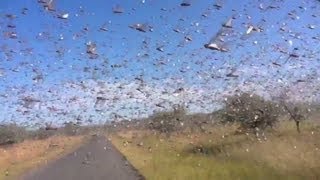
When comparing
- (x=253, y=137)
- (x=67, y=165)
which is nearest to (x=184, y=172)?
(x=67, y=165)

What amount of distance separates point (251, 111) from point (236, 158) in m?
30.4

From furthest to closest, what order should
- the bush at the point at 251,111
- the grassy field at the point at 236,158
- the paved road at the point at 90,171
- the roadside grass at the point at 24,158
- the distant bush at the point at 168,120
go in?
the distant bush at the point at 168,120 → the bush at the point at 251,111 → the roadside grass at the point at 24,158 → the grassy field at the point at 236,158 → the paved road at the point at 90,171

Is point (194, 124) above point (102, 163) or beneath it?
beneath

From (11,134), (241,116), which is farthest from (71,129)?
(241,116)

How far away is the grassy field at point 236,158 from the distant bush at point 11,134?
2489 inches

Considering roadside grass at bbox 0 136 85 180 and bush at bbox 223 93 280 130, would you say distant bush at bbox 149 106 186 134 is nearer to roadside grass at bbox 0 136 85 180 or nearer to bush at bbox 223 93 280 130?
bush at bbox 223 93 280 130

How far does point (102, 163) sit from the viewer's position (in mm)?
53125

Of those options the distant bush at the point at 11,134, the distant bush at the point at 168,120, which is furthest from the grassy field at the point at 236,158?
the distant bush at the point at 11,134

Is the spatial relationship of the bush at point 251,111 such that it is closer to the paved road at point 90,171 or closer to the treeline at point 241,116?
the treeline at point 241,116

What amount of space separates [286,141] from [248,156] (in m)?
7.39

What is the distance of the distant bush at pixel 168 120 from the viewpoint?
10031 centimetres

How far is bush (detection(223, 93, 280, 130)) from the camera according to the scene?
2977 inches

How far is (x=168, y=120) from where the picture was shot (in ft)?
347

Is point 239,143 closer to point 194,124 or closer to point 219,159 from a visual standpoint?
point 219,159
